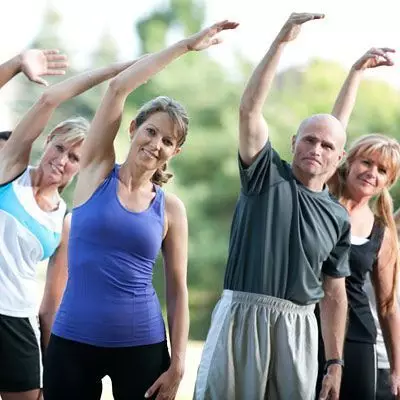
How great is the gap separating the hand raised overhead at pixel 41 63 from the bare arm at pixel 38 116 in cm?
6

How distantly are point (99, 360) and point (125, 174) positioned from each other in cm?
47

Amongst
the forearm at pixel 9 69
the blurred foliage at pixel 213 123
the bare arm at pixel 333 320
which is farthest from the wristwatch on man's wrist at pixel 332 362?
the blurred foliage at pixel 213 123

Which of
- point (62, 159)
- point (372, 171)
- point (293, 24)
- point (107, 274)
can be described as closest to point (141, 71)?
point (293, 24)

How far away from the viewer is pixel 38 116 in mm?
3252

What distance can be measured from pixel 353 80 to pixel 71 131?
0.96m

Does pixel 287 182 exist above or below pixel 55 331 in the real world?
above

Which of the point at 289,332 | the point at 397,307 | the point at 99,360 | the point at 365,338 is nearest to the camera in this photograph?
the point at 99,360

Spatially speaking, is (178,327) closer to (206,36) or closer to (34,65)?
(206,36)

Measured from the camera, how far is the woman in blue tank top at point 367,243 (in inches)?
140

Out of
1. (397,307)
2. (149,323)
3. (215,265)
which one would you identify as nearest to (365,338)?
(397,307)

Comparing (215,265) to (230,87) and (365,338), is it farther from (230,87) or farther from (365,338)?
(365,338)

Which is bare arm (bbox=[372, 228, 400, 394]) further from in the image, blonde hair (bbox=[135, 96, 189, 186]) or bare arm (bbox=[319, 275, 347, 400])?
blonde hair (bbox=[135, 96, 189, 186])

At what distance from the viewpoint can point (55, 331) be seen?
9.23 ft

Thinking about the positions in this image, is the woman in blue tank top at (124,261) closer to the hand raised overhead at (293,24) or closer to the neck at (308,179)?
the hand raised overhead at (293,24)
